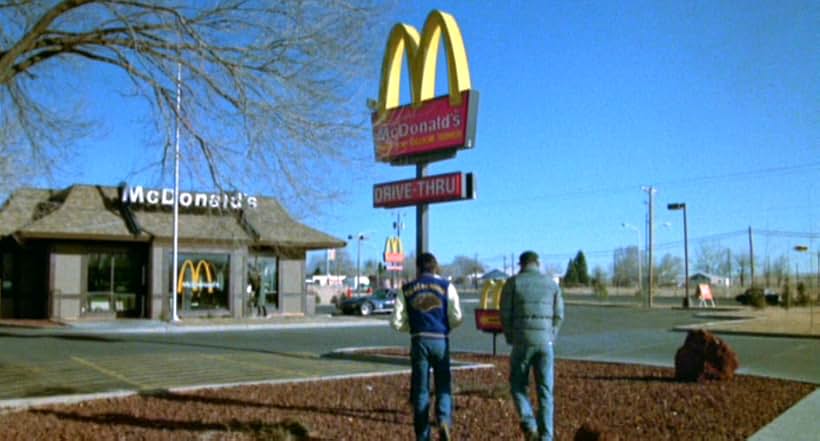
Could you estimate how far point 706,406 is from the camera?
32.1 feet

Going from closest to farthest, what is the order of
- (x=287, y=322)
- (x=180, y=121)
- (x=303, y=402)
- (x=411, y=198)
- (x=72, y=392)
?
1. (x=180, y=121)
2. (x=303, y=402)
3. (x=72, y=392)
4. (x=411, y=198)
5. (x=287, y=322)

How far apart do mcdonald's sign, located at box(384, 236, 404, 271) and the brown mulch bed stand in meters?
31.2

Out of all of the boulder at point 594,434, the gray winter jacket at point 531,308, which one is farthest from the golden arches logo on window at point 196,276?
the boulder at point 594,434

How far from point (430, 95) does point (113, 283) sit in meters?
22.3

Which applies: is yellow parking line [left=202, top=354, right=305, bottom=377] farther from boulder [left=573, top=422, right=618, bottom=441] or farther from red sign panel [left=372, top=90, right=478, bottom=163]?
boulder [left=573, top=422, right=618, bottom=441]

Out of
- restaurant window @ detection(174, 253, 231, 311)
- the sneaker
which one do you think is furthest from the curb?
restaurant window @ detection(174, 253, 231, 311)

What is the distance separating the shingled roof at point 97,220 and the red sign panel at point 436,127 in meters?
15.7

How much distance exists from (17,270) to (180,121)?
25.6 metres

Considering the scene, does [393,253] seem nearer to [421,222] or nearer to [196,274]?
[196,274]

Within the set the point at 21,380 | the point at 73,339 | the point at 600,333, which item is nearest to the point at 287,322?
the point at 73,339

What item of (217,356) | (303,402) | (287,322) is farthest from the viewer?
(287,322)

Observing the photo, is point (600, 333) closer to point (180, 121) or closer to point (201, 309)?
point (201, 309)

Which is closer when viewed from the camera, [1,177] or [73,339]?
[1,177]

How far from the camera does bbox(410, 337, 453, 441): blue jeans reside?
7.18 m
